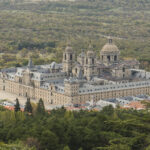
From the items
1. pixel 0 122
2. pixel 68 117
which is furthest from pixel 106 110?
pixel 0 122

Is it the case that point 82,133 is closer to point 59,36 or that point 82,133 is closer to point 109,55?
point 109,55

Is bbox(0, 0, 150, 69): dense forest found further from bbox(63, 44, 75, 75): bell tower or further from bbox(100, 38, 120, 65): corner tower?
bbox(63, 44, 75, 75): bell tower

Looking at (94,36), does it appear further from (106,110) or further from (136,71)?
(106,110)

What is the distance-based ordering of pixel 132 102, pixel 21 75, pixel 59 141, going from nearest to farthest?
pixel 59 141, pixel 132 102, pixel 21 75

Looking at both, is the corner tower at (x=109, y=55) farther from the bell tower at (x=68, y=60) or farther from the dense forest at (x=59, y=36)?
the dense forest at (x=59, y=36)

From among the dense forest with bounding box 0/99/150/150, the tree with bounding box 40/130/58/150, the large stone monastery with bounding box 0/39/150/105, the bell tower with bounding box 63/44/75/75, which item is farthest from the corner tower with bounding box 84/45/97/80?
the tree with bounding box 40/130/58/150

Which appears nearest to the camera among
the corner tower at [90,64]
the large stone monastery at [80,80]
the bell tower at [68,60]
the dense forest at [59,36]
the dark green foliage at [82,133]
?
the dark green foliage at [82,133]

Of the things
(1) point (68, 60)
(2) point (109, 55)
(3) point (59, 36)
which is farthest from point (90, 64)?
(3) point (59, 36)

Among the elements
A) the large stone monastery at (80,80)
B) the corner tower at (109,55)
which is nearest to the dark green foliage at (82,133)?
the large stone monastery at (80,80)
